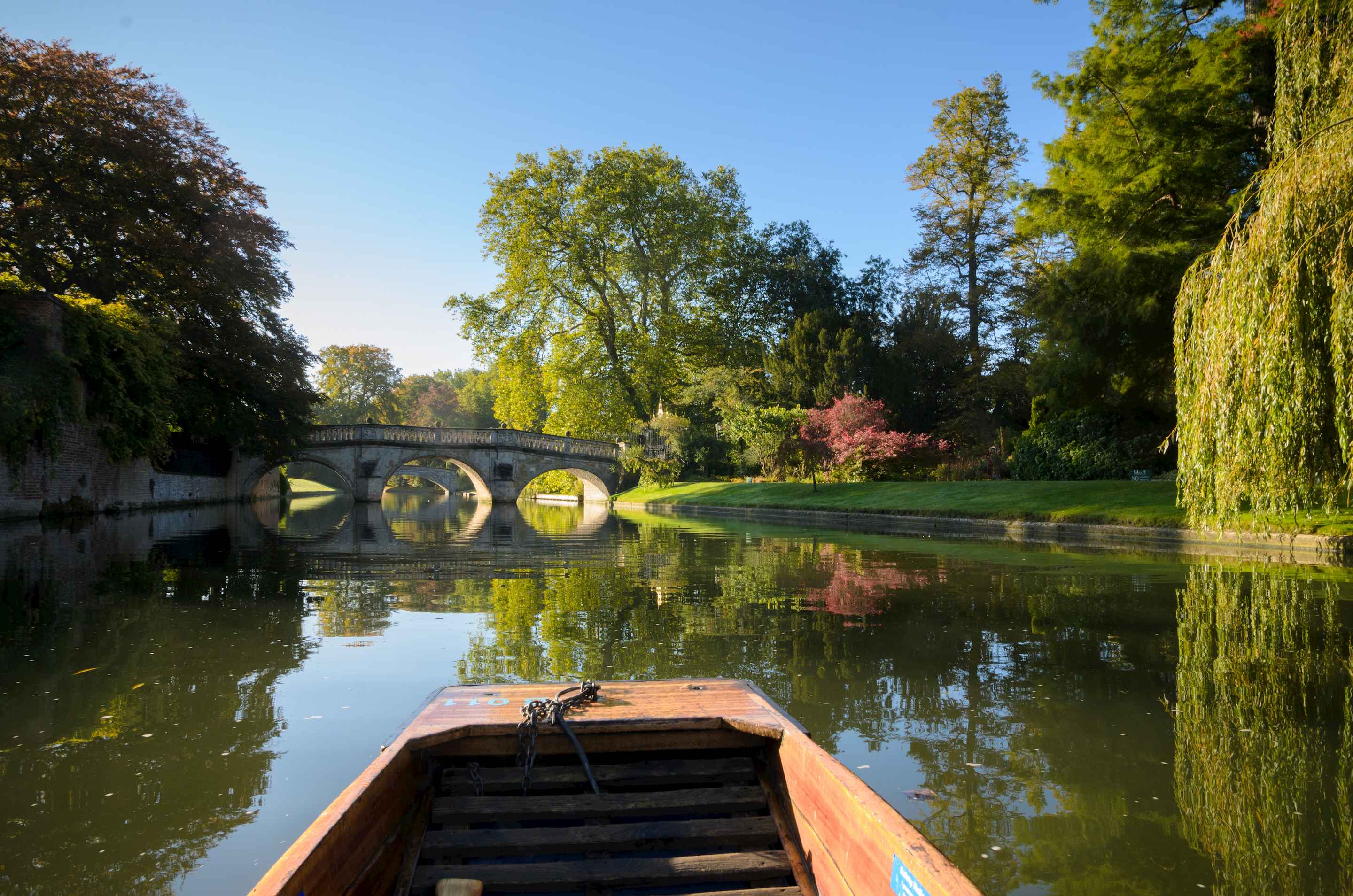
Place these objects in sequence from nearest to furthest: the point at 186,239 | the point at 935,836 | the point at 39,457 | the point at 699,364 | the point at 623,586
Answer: the point at 935,836 < the point at 623,586 < the point at 39,457 < the point at 186,239 < the point at 699,364

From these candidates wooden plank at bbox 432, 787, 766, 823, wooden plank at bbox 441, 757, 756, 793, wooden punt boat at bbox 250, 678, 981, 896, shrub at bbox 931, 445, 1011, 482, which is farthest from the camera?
shrub at bbox 931, 445, 1011, 482

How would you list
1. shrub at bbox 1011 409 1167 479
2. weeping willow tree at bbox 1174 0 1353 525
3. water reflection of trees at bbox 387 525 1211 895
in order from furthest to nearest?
shrub at bbox 1011 409 1167 479
weeping willow tree at bbox 1174 0 1353 525
water reflection of trees at bbox 387 525 1211 895

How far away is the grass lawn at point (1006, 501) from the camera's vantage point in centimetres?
1616

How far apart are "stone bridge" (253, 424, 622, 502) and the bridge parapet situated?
0.10 ft

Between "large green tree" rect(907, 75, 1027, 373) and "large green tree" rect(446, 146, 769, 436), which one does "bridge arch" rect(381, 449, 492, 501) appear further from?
"large green tree" rect(907, 75, 1027, 373)

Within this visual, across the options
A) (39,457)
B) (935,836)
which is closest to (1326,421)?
(935,836)

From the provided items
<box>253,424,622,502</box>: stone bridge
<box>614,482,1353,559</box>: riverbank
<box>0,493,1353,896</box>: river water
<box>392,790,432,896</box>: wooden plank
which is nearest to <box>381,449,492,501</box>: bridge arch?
<box>253,424,622,502</box>: stone bridge

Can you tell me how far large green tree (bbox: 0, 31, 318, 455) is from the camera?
22.6 metres

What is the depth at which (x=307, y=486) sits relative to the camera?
85625 mm

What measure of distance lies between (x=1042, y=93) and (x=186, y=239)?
2531 cm

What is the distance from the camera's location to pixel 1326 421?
7270 mm

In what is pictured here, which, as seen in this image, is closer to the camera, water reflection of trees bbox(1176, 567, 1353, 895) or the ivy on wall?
water reflection of trees bbox(1176, 567, 1353, 895)

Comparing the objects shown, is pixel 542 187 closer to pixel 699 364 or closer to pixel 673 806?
pixel 699 364

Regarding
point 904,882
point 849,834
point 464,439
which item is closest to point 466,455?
point 464,439
